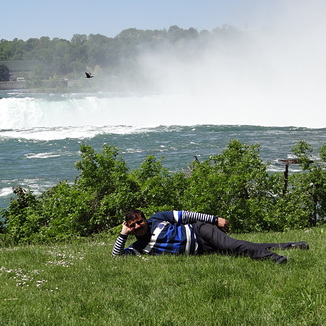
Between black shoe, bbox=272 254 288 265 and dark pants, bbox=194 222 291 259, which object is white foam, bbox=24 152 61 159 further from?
black shoe, bbox=272 254 288 265

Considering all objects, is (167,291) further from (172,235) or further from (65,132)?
(65,132)

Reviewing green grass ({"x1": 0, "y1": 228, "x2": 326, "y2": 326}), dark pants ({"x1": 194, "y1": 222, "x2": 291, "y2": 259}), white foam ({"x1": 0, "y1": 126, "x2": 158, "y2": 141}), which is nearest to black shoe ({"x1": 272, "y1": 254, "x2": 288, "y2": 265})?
green grass ({"x1": 0, "y1": 228, "x2": 326, "y2": 326})

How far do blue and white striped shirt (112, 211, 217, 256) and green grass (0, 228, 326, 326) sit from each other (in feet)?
0.58

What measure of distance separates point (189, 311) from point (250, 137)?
33.0m

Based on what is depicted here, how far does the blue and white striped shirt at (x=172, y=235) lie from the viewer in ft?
18.9

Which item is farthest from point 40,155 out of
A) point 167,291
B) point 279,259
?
point 167,291

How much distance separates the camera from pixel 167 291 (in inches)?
176

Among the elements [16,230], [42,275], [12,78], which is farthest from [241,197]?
[12,78]

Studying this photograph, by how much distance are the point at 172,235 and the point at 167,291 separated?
137 cm

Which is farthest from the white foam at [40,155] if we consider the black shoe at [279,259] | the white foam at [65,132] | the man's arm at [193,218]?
the black shoe at [279,259]

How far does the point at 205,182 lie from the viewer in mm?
9734

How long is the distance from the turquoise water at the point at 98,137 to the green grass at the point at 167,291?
557 inches

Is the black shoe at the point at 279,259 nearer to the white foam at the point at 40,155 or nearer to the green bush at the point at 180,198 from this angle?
the green bush at the point at 180,198

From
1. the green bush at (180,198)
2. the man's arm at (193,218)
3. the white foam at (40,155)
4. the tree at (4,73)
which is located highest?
the tree at (4,73)
